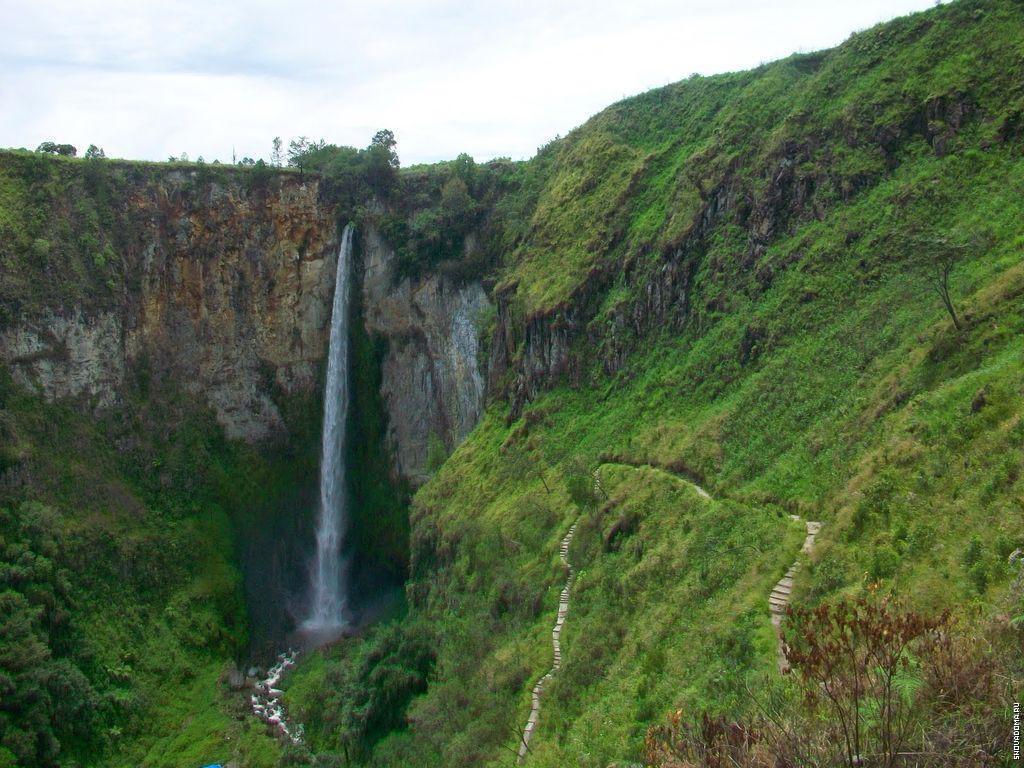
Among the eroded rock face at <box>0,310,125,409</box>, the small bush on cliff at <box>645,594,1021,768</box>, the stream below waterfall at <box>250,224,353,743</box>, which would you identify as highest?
the eroded rock face at <box>0,310,125,409</box>

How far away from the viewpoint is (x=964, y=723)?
5324 mm

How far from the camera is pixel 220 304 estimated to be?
39.1 meters

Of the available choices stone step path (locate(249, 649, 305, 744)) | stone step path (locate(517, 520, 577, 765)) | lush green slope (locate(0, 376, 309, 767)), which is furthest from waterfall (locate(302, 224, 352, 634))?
stone step path (locate(517, 520, 577, 765))

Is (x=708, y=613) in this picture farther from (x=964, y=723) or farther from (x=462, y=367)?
(x=462, y=367)

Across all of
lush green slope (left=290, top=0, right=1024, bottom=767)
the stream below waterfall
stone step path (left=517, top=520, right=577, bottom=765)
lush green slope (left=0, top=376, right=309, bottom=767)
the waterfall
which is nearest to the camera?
lush green slope (left=290, top=0, right=1024, bottom=767)

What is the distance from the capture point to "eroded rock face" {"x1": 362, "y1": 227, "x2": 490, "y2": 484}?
123 ft

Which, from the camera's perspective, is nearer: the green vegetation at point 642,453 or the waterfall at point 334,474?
the green vegetation at point 642,453

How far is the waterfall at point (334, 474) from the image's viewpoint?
37.3 meters

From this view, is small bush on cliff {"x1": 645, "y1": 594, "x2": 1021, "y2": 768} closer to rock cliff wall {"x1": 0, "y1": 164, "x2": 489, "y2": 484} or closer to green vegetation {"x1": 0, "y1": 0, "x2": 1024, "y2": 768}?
green vegetation {"x1": 0, "y1": 0, "x2": 1024, "y2": 768}

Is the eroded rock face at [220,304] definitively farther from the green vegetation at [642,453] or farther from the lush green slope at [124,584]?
the lush green slope at [124,584]

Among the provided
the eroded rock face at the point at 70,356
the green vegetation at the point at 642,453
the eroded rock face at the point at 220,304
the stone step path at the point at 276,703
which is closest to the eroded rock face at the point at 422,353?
the green vegetation at the point at 642,453

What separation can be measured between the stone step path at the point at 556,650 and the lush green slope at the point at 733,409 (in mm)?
267

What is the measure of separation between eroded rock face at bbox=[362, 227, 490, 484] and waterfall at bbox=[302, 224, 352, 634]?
4.33 feet

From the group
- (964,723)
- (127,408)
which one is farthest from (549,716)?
(127,408)
